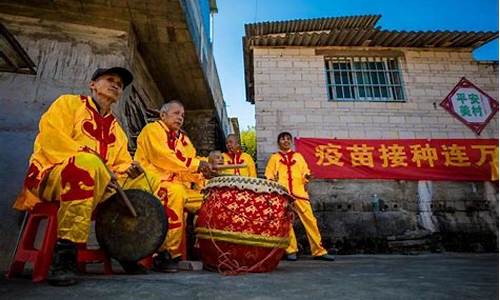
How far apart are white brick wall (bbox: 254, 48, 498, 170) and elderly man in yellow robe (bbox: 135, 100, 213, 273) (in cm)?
327

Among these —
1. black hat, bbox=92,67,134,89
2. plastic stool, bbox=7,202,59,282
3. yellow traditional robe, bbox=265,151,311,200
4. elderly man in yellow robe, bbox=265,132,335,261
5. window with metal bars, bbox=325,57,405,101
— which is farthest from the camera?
window with metal bars, bbox=325,57,405,101

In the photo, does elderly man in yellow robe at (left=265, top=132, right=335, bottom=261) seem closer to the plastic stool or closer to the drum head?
the drum head

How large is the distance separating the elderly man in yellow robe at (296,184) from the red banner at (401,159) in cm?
123

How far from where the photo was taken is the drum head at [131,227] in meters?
2.35

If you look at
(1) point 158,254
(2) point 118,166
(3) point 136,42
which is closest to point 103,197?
(2) point 118,166

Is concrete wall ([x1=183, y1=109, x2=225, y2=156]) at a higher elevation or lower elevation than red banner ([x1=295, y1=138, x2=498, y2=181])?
higher

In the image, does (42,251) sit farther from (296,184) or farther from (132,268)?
Answer: (296,184)

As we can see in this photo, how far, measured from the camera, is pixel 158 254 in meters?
2.90

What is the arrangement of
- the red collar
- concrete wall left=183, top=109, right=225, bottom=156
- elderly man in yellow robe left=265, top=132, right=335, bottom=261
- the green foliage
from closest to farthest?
elderly man in yellow robe left=265, top=132, right=335, bottom=261 < the red collar < concrete wall left=183, top=109, right=225, bottom=156 < the green foliage

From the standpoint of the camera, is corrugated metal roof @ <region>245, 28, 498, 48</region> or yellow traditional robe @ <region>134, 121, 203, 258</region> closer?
yellow traditional robe @ <region>134, 121, 203, 258</region>

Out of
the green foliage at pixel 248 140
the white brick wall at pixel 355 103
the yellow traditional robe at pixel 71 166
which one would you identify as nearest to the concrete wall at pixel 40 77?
the yellow traditional robe at pixel 71 166

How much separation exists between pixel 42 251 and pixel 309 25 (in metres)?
8.32

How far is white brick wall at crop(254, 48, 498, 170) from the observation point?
6.89 metres

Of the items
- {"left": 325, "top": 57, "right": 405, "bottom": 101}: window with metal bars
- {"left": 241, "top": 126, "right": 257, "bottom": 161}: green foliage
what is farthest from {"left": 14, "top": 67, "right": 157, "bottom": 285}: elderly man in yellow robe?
{"left": 241, "top": 126, "right": 257, "bottom": 161}: green foliage
